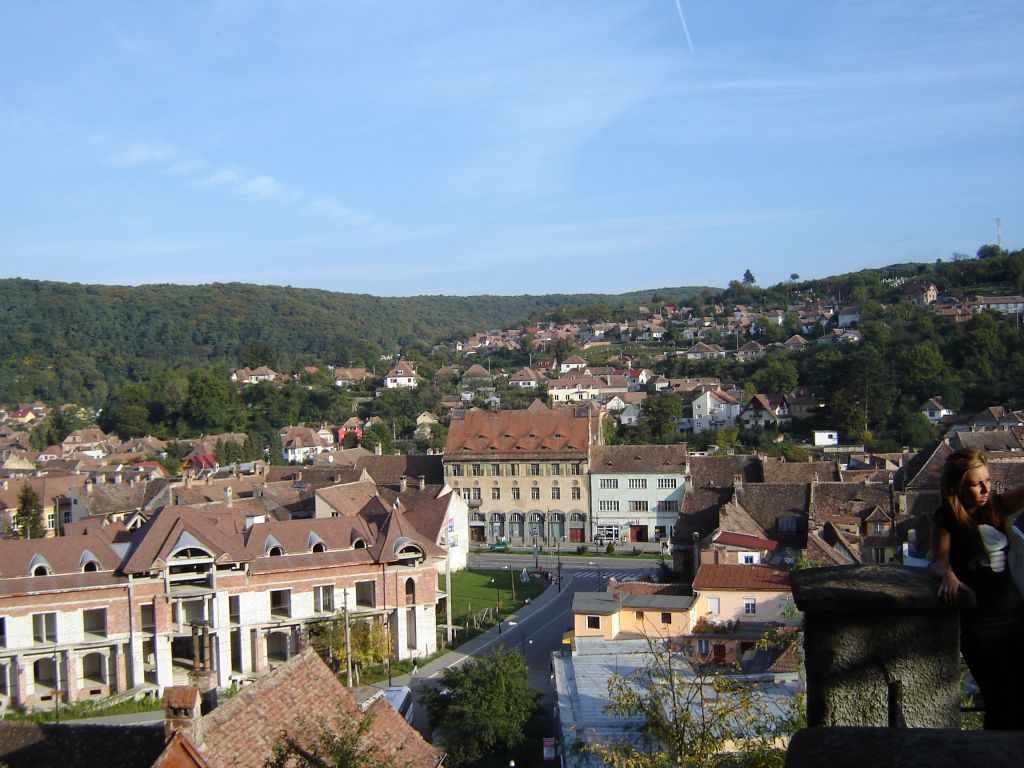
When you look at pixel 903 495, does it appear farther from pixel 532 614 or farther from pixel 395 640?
pixel 395 640

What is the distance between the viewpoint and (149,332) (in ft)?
474

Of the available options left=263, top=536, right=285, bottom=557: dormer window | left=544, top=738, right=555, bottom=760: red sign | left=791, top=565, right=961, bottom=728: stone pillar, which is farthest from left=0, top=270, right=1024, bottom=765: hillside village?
left=544, top=738, right=555, bottom=760: red sign

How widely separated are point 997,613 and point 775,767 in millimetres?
2681

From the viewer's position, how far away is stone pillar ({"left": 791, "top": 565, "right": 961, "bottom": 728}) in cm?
372

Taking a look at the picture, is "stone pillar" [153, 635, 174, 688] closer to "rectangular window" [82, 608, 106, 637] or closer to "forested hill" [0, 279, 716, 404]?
"rectangular window" [82, 608, 106, 637]

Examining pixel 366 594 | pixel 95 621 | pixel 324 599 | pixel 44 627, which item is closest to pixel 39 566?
pixel 44 627

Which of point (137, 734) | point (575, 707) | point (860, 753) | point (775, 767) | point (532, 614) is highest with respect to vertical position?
point (860, 753)

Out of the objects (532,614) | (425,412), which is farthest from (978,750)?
(425,412)

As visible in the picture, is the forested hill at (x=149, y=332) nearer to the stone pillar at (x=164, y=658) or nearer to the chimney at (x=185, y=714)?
the stone pillar at (x=164, y=658)

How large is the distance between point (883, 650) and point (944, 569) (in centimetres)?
39

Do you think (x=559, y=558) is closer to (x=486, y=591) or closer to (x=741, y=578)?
(x=486, y=591)

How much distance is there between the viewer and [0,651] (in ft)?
77.7

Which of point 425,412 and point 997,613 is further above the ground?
point 997,613

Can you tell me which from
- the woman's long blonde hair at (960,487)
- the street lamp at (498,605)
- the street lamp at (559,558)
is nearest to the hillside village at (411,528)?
the street lamp at (559,558)
